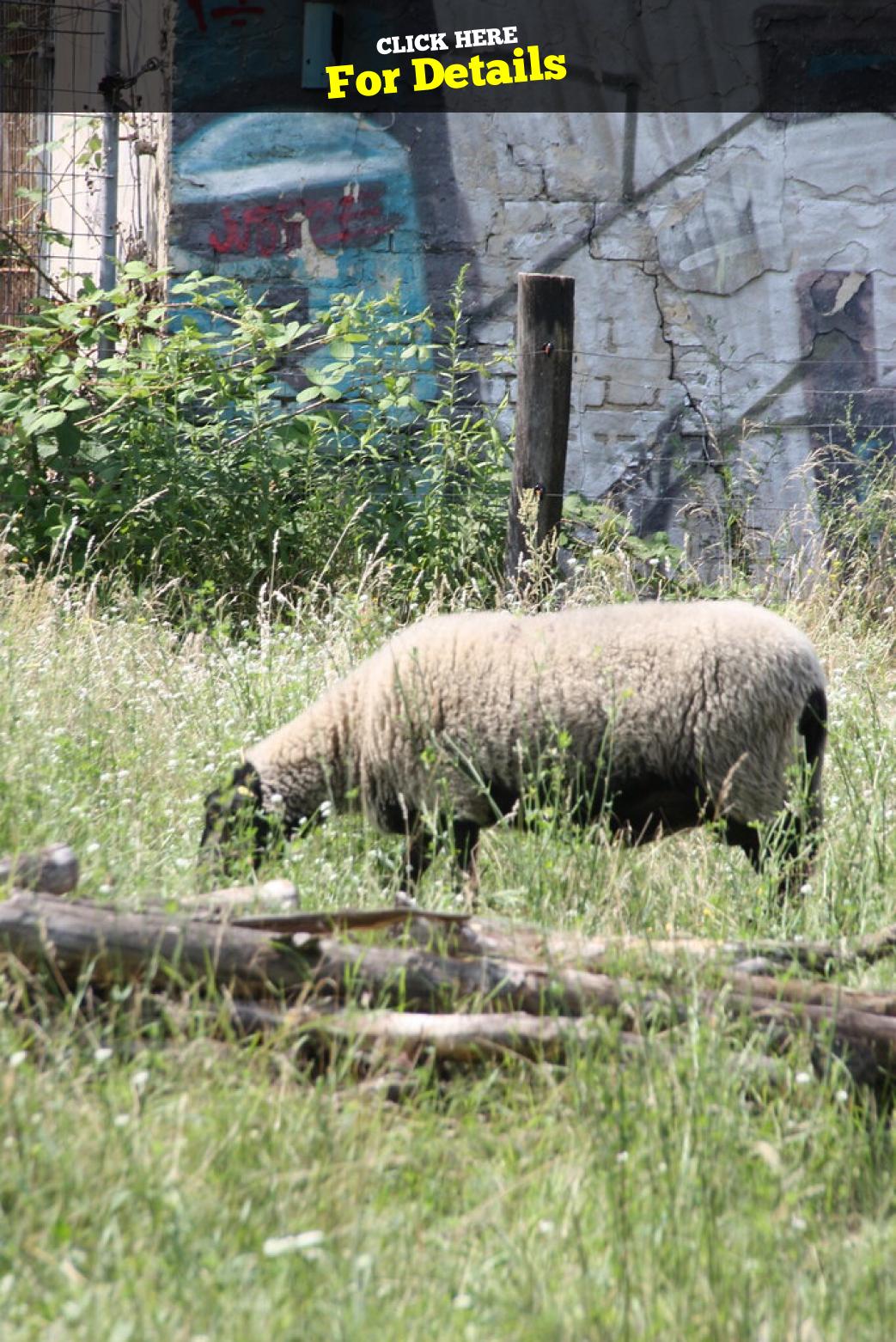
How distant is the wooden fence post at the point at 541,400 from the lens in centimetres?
636

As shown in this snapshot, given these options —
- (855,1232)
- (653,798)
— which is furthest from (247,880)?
(855,1232)

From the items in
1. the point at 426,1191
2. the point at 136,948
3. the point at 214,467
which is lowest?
the point at 426,1191

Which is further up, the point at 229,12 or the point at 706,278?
the point at 229,12

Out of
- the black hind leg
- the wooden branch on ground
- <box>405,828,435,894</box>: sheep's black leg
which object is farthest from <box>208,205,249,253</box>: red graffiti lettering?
the wooden branch on ground

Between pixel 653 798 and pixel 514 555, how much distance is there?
97.4 inches

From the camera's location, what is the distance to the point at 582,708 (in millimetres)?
4062

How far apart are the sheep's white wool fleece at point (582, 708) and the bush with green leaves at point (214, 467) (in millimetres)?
2597

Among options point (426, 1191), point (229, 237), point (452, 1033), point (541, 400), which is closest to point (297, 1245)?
point (426, 1191)

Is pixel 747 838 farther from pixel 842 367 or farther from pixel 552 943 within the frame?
pixel 842 367

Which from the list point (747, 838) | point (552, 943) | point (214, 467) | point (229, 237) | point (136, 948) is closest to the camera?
point (136, 948)

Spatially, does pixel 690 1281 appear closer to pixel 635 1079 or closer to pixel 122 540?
pixel 635 1079

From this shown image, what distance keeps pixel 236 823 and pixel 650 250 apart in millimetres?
5739

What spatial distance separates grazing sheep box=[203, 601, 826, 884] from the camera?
4.03 metres

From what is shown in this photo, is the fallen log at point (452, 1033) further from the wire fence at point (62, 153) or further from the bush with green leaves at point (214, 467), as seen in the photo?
the wire fence at point (62, 153)
